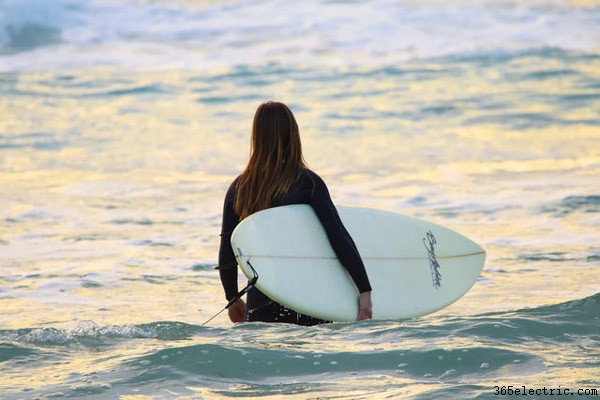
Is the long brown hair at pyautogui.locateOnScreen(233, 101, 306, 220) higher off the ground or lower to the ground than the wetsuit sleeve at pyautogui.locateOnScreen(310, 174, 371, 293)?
higher

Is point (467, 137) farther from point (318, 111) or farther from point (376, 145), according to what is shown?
point (318, 111)

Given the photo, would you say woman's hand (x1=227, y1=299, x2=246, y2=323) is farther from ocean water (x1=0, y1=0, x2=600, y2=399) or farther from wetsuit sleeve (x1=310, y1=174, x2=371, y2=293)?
wetsuit sleeve (x1=310, y1=174, x2=371, y2=293)

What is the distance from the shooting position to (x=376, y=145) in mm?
11391

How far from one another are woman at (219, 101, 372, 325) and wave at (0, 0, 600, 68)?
12587mm

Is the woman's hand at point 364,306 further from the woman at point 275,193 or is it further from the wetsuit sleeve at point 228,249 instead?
the wetsuit sleeve at point 228,249

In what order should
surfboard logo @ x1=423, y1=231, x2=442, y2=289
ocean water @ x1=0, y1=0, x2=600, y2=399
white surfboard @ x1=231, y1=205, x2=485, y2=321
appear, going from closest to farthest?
ocean water @ x1=0, y1=0, x2=600, y2=399 → white surfboard @ x1=231, y1=205, x2=485, y2=321 → surfboard logo @ x1=423, y1=231, x2=442, y2=289

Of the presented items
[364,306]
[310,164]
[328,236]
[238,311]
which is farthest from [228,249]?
[310,164]

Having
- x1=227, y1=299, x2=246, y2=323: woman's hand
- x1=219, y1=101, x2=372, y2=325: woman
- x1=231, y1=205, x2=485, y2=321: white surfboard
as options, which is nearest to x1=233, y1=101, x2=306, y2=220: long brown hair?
x1=219, y1=101, x2=372, y2=325: woman

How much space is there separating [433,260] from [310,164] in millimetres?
5572

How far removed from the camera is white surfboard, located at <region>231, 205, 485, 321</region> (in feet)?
14.2

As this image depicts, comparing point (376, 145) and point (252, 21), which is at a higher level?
point (252, 21)

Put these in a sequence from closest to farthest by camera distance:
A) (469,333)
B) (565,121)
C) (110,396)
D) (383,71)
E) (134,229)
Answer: (110,396) → (469,333) → (134,229) → (565,121) → (383,71)

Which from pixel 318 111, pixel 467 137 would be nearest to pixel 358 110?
pixel 318 111

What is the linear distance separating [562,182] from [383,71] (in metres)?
7.36
